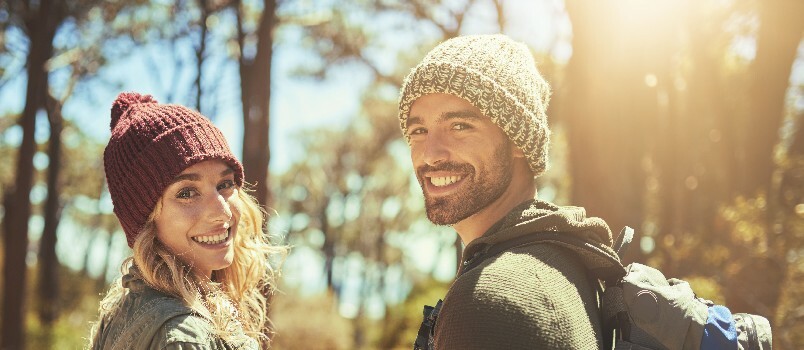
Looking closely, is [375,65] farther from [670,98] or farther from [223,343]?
[223,343]

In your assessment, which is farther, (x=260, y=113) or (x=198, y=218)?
(x=260, y=113)

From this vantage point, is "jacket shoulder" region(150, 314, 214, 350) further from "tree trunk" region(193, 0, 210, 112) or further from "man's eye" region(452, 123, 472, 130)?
"tree trunk" region(193, 0, 210, 112)

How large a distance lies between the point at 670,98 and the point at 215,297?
40.2 feet

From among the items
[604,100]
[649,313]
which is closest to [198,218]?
[649,313]

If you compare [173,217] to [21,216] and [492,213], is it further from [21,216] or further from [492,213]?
[21,216]

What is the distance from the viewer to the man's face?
8.43 ft

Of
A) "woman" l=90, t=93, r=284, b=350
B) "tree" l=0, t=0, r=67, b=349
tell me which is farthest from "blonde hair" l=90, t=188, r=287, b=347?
"tree" l=0, t=0, r=67, b=349

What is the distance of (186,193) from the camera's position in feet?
9.50

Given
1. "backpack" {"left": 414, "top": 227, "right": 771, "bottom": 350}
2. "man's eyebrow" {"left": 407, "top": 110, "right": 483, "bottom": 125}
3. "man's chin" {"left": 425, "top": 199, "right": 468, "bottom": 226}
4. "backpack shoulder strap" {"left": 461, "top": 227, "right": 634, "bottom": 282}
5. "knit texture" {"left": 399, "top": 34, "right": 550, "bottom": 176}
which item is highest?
"knit texture" {"left": 399, "top": 34, "right": 550, "bottom": 176}

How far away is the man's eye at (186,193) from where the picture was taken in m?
2.88

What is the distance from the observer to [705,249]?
934 centimetres

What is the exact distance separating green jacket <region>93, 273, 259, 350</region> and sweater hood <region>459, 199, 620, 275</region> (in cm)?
95

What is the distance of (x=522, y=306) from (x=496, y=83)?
3.16 feet

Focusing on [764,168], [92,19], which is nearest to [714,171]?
[764,168]
